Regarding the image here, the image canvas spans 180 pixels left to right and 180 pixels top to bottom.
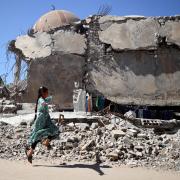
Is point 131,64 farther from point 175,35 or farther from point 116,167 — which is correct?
point 116,167

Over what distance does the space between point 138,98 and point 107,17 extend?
3.30 meters

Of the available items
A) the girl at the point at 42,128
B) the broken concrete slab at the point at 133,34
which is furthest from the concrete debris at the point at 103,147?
the broken concrete slab at the point at 133,34

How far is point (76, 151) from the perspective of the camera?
614cm

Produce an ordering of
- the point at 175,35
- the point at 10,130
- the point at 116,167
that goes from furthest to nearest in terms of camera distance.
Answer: the point at 175,35 → the point at 10,130 → the point at 116,167

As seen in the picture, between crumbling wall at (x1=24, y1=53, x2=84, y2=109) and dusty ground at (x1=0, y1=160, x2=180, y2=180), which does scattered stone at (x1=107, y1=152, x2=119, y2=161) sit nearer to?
dusty ground at (x1=0, y1=160, x2=180, y2=180)

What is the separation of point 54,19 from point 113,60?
5319mm

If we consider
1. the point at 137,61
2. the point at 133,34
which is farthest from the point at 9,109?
the point at 133,34

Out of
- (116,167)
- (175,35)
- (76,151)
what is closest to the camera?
(116,167)

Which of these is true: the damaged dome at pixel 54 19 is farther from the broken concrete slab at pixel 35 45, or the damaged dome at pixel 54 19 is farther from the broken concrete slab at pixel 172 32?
the broken concrete slab at pixel 172 32

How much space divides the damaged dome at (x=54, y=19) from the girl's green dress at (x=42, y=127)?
1050 cm

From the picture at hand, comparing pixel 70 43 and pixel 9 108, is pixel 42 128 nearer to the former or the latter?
pixel 9 108

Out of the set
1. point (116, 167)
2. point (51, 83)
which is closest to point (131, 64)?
point (51, 83)

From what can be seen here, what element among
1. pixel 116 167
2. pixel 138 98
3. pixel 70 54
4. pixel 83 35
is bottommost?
pixel 116 167

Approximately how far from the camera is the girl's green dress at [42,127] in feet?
17.8
